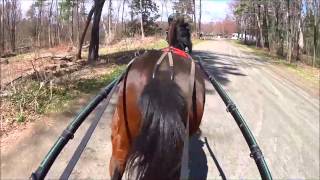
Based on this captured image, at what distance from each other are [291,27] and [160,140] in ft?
106

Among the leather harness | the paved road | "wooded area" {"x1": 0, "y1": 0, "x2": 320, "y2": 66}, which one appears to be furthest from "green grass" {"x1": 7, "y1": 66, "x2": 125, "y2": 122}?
"wooded area" {"x1": 0, "y1": 0, "x2": 320, "y2": 66}

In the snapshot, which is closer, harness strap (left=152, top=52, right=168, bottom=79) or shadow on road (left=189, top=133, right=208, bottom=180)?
harness strap (left=152, top=52, right=168, bottom=79)

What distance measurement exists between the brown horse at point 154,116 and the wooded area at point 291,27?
29.1 m

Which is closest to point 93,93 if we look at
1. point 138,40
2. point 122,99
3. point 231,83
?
point 231,83

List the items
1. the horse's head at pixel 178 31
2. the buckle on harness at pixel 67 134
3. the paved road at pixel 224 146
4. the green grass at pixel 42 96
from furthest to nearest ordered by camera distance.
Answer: the green grass at pixel 42 96 < the paved road at pixel 224 146 < the horse's head at pixel 178 31 < the buckle on harness at pixel 67 134

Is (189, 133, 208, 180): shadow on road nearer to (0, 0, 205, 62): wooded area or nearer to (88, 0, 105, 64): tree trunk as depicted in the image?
(88, 0, 105, 64): tree trunk

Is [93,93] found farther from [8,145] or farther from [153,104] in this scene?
[153,104]

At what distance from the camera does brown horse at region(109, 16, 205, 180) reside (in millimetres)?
3059

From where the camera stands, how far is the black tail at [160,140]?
3037 millimetres

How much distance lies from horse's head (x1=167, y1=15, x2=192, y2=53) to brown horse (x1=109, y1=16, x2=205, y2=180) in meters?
1.05

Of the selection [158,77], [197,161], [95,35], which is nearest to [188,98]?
[158,77]

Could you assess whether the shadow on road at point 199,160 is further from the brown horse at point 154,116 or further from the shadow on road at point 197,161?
the brown horse at point 154,116

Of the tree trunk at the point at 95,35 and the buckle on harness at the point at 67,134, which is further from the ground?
the tree trunk at the point at 95,35

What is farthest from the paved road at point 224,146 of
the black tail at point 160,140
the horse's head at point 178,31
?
the black tail at point 160,140
